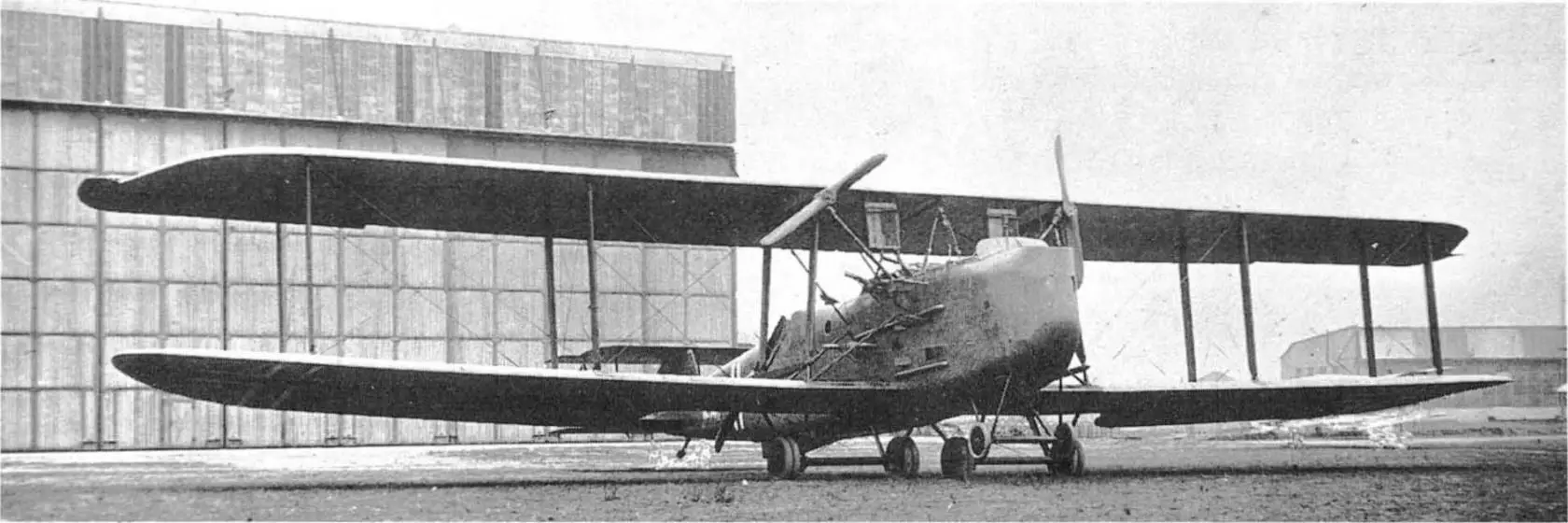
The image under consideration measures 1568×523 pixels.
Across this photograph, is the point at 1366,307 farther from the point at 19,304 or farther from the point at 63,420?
the point at 19,304

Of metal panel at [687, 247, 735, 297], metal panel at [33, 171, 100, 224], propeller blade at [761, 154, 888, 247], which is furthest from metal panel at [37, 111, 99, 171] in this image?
propeller blade at [761, 154, 888, 247]

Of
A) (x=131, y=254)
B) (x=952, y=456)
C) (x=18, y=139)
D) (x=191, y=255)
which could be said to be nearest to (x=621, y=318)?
(x=191, y=255)

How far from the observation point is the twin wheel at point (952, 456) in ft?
45.6

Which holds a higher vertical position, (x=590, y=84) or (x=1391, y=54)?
(x=590, y=84)

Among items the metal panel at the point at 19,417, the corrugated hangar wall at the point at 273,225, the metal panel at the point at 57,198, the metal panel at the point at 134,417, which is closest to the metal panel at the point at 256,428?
the corrugated hangar wall at the point at 273,225

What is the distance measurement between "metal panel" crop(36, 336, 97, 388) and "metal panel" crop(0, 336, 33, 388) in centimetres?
24

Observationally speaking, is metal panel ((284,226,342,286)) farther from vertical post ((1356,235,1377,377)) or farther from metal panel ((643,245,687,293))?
vertical post ((1356,235,1377,377))

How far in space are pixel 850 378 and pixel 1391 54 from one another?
7.08 metres

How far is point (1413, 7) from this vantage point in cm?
1441

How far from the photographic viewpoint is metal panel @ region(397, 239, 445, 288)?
35.8m

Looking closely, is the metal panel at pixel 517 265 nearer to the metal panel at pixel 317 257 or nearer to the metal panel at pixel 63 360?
the metal panel at pixel 317 257

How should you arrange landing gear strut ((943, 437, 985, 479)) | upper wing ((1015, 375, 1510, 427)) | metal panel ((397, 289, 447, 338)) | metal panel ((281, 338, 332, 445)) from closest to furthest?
landing gear strut ((943, 437, 985, 479)), upper wing ((1015, 375, 1510, 427)), metal panel ((281, 338, 332, 445)), metal panel ((397, 289, 447, 338))

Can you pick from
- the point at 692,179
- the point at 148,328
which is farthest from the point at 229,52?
the point at 692,179

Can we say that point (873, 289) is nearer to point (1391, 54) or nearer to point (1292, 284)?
point (1391, 54)
